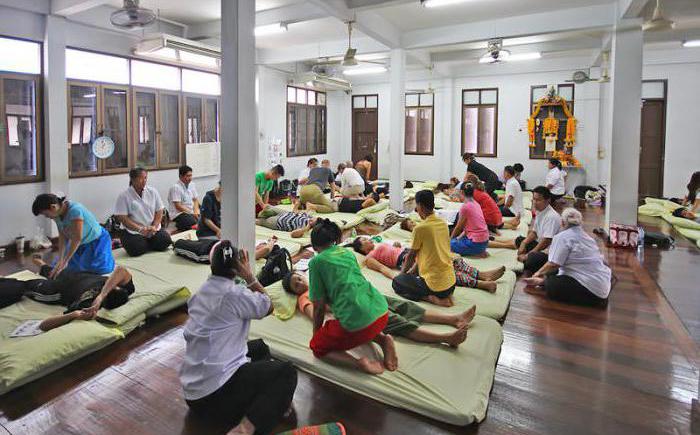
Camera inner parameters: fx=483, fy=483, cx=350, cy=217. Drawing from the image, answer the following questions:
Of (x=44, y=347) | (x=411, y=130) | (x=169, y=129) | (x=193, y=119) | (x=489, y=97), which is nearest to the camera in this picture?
(x=44, y=347)

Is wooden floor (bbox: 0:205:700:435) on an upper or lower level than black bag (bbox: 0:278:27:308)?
lower

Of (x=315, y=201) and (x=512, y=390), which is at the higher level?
(x=315, y=201)

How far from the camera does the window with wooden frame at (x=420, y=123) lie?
14.1 m

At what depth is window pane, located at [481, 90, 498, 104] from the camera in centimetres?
1302

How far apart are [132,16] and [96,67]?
10.5 feet

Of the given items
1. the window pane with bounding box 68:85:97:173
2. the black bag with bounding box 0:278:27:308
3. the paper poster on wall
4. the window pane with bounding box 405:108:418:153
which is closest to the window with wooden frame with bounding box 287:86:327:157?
the window pane with bounding box 405:108:418:153

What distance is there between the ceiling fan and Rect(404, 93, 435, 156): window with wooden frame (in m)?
9.99

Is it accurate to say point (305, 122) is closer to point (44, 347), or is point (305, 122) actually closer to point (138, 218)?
point (138, 218)

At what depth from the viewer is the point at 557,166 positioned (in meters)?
9.82

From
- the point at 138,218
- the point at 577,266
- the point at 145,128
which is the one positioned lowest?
the point at 577,266

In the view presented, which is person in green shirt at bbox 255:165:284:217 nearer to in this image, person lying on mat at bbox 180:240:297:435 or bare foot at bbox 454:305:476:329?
bare foot at bbox 454:305:476:329

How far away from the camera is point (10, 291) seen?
4.07 meters

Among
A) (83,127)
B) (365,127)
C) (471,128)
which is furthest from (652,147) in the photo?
(83,127)

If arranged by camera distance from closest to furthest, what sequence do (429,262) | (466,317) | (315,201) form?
1. (466,317)
2. (429,262)
3. (315,201)
